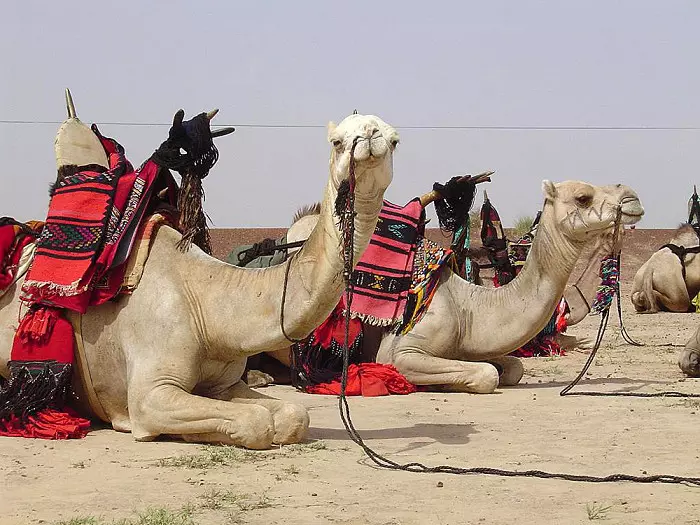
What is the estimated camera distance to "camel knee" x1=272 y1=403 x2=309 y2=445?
5.84m

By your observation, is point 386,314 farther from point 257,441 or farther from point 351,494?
point 351,494

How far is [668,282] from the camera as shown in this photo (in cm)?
1694

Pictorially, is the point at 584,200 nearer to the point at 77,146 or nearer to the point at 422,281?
the point at 422,281

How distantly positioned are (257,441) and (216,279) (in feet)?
3.42

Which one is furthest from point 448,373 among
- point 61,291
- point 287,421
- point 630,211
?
point 61,291

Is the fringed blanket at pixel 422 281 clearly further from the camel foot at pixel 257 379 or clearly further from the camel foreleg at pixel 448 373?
the camel foot at pixel 257 379

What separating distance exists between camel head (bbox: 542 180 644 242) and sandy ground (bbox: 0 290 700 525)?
1.30 m

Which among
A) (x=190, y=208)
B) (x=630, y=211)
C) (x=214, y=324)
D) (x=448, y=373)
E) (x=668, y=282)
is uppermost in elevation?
(x=630, y=211)

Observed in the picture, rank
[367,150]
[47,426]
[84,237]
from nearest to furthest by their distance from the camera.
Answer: [367,150] → [47,426] → [84,237]

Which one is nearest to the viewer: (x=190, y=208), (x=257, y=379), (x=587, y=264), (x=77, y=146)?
(x=190, y=208)

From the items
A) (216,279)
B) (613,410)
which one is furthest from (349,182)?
(613,410)

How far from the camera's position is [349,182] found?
5.26 metres

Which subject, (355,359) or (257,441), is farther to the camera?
(355,359)

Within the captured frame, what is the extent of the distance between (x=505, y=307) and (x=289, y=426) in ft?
10.7
